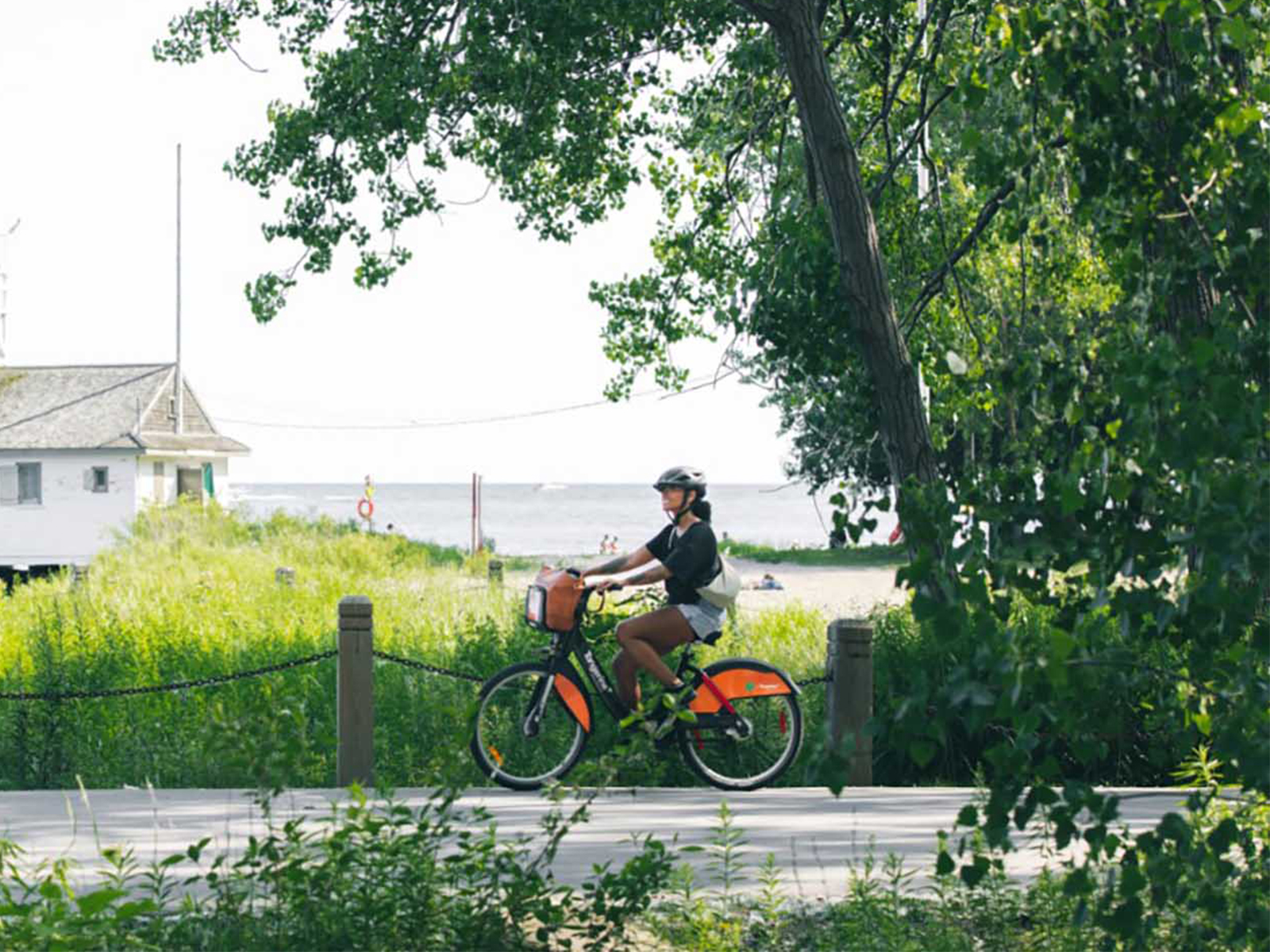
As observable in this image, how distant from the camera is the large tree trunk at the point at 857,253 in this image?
1011cm

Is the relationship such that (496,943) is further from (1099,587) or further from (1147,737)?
(1147,737)

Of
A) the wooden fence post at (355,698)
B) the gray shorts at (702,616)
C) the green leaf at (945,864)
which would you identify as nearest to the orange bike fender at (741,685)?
the gray shorts at (702,616)

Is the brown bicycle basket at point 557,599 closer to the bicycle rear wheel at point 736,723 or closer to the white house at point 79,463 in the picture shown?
the bicycle rear wheel at point 736,723

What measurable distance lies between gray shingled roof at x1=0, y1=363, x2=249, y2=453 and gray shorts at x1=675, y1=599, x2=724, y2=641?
41743 millimetres

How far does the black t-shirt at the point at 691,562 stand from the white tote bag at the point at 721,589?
0.12 ft

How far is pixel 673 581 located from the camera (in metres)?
9.35

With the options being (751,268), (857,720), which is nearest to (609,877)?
(857,720)

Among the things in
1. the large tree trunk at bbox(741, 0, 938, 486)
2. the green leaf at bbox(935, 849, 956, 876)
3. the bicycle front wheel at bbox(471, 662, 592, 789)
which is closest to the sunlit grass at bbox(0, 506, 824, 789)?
the bicycle front wheel at bbox(471, 662, 592, 789)

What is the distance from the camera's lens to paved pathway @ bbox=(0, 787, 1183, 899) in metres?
7.30

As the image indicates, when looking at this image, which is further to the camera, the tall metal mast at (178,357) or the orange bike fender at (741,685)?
the tall metal mast at (178,357)

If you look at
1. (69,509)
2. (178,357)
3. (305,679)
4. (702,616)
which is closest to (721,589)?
(702,616)

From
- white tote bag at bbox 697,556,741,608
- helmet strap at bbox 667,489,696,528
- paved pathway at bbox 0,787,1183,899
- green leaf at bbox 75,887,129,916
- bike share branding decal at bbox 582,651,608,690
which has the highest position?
helmet strap at bbox 667,489,696,528

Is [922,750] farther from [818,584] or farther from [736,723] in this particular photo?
[818,584]

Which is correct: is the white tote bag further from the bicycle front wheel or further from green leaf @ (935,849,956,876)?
green leaf @ (935,849,956,876)
